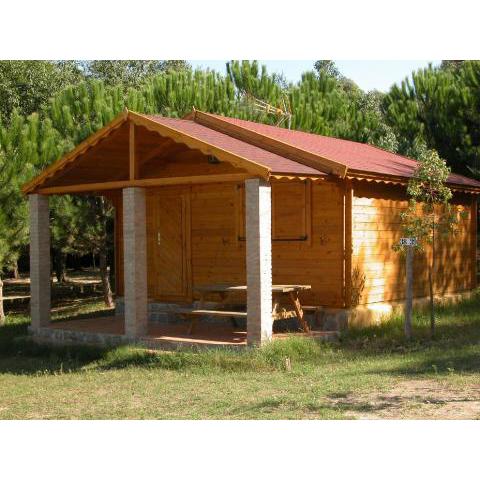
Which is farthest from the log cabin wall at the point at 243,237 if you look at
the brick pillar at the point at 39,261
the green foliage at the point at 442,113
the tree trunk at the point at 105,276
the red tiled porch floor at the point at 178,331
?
the green foliage at the point at 442,113

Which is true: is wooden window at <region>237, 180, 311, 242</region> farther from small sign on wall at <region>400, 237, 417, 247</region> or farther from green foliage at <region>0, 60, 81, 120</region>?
green foliage at <region>0, 60, 81, 120</region>

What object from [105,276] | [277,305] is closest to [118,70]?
[105,276]

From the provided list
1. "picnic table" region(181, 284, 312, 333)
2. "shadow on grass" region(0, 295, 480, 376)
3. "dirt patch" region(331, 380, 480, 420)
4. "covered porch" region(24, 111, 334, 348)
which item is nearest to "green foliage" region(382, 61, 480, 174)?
"shadow on grass" region(0, 295, 480, 376)

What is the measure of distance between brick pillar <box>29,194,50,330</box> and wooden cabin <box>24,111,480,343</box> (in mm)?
26

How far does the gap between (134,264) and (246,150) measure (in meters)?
2.59

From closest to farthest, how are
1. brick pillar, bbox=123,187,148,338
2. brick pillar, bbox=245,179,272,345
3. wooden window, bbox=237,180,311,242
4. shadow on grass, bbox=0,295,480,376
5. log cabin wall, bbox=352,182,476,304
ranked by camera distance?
shadow on grass, bbox=0,295,480,376 < brick pillar, bbox=245,179,272,345 < brick pillar, bbox=123,187,148,338 < log cabin wall, bbox=352,182,476,304 < wooden window, bbox=237,180,311,242

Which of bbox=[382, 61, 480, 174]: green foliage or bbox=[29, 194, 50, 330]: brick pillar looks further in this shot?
bbox=[382, 61, 480, 174]: green foliage

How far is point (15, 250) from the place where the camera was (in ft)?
53.8

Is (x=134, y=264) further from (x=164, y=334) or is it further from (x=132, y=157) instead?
(x=132, y=157)

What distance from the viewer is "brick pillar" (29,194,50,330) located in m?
13.6

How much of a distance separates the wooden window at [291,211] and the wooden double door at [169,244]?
6.52 ft

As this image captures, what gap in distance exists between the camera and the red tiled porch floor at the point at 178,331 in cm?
1134

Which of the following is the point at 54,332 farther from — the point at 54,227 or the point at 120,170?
the point at 54,227

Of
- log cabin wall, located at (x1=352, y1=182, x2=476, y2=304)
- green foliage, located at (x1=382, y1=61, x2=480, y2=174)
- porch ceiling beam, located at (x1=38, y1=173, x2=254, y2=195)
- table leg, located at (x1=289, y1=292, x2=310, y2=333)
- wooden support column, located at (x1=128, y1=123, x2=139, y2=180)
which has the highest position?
green foliage, located at (x1=382, y1=61, x2=480, y2=174)
